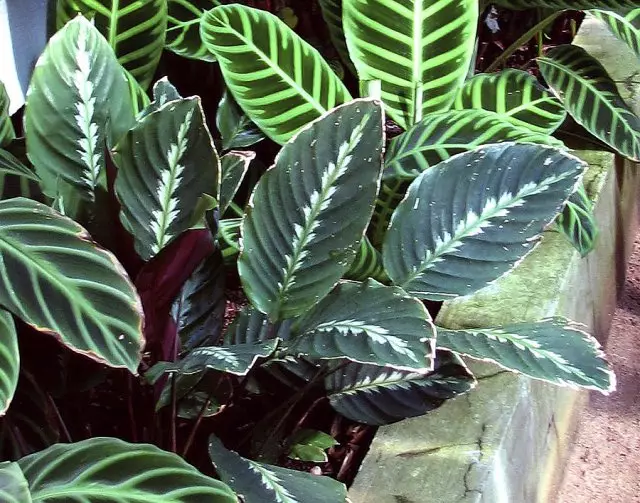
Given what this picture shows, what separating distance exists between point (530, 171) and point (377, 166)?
8.1 inches

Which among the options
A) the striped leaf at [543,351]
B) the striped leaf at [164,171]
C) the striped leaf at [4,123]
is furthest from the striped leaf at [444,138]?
the striped leaf at [4,123]

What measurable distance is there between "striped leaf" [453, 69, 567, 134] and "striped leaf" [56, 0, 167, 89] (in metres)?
0.52

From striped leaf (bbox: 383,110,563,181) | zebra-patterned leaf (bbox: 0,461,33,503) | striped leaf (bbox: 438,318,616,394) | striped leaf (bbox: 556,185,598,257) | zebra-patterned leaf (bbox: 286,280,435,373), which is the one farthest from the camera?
striped leaf (bbox: 556,185,598,257)

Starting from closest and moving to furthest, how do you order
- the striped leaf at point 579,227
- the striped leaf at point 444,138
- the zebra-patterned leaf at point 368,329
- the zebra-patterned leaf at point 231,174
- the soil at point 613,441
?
1. the zebra-patterned leaf at point 368,329
2. the zebra-patterned leaf at point 231,174
3. the striped leaf at point 444,138
4. the striped leaf at point 579,227
5. the soil at point 613,441

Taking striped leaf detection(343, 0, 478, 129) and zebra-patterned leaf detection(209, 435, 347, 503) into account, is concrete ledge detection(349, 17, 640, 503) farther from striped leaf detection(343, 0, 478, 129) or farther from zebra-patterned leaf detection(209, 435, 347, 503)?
striped leaf detection(343, 0, 478, 129)

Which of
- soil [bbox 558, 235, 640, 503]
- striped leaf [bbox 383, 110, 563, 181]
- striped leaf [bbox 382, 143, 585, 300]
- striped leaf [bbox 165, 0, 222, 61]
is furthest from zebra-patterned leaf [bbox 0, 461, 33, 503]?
soil [bbox 558, 235, 640, 503]

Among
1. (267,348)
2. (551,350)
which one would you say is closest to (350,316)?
(267,348)

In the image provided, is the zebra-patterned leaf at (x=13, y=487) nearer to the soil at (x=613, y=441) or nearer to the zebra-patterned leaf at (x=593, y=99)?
the soil at (x=613, y=441)

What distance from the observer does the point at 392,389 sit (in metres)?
0.98

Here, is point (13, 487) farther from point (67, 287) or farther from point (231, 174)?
point (231, 174)

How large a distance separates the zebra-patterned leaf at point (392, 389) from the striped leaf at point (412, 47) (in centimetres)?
44

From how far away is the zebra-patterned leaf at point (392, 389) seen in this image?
3.12 ft

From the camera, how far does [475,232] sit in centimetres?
91

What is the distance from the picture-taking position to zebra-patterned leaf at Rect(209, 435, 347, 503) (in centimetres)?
79
